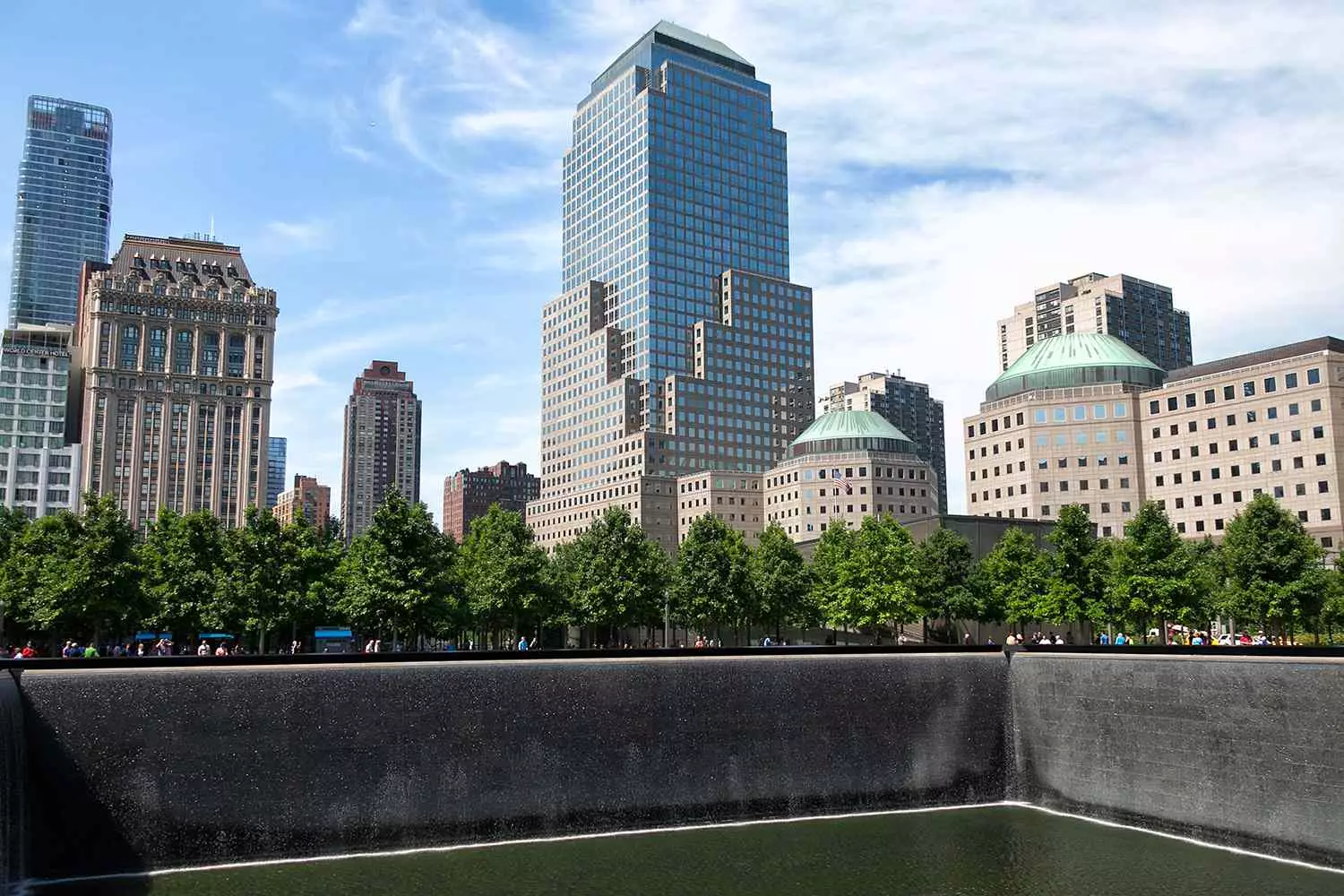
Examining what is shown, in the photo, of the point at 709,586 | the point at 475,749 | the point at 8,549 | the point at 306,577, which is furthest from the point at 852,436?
the point at 475,749

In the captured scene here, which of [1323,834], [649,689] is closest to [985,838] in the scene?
[1323,834]

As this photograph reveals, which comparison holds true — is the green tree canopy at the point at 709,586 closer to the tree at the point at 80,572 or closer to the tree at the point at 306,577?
the tree at the point at 306,577

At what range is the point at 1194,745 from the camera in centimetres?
3092

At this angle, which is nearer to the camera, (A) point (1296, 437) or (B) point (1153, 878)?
(B) point (1153, 878)

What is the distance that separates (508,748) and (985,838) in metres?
14.1

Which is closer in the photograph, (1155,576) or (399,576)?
(399,576)

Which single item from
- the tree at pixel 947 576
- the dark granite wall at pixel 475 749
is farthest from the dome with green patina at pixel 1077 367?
the dark granite wall at pixel 475 749

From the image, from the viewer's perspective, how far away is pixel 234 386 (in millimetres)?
194875

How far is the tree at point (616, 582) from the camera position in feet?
263

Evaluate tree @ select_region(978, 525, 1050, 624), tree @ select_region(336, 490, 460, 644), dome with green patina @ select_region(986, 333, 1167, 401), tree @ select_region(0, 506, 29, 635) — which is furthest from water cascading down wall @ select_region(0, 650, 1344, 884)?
dome with green patina @ select_region(986, 333, 1167, 401)

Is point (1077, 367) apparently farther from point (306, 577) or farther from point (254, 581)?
point (254, 581)

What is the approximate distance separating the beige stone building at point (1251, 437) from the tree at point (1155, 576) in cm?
5420

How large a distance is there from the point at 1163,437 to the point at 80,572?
117812 millimetres

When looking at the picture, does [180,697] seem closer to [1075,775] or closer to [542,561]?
[1075,775]
